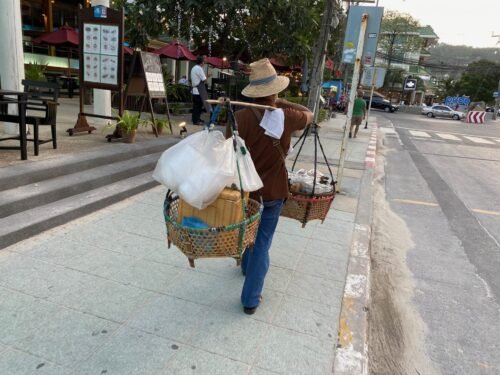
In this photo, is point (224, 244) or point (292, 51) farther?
point (292, 51)

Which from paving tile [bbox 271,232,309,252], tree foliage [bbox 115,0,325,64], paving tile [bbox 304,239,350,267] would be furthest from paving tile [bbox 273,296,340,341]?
tree foliage [bbox 115,0,325,64]

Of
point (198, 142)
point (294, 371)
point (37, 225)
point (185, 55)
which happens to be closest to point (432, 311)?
point (294, 371)

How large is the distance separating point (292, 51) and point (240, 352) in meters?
12.8

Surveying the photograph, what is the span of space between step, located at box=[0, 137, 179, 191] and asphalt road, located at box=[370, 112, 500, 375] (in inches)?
154

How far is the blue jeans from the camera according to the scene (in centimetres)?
283

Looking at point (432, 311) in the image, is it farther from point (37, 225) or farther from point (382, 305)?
point (37, 225)

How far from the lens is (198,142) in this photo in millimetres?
2232

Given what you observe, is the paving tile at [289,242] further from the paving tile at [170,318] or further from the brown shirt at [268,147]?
the brown shirt at [268,147]

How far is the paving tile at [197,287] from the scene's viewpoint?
313cm

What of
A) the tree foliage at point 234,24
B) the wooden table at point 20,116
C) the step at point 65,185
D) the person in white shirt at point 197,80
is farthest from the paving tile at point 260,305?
the tree foliage at point 234,24

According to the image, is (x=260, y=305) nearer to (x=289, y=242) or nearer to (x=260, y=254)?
(x=260, y=254)

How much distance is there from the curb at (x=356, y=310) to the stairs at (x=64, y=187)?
9.79 ft

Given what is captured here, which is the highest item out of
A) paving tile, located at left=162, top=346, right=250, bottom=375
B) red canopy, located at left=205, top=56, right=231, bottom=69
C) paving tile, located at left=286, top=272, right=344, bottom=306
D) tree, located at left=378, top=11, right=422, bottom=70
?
tree, located at left=378, top=11, right=422, bottom=70

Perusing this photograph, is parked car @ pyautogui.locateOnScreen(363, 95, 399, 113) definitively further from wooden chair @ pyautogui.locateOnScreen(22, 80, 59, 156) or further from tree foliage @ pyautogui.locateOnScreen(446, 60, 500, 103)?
wooden chair @ pyautogui.locateOnScreen(22, 80, 59, 156)
